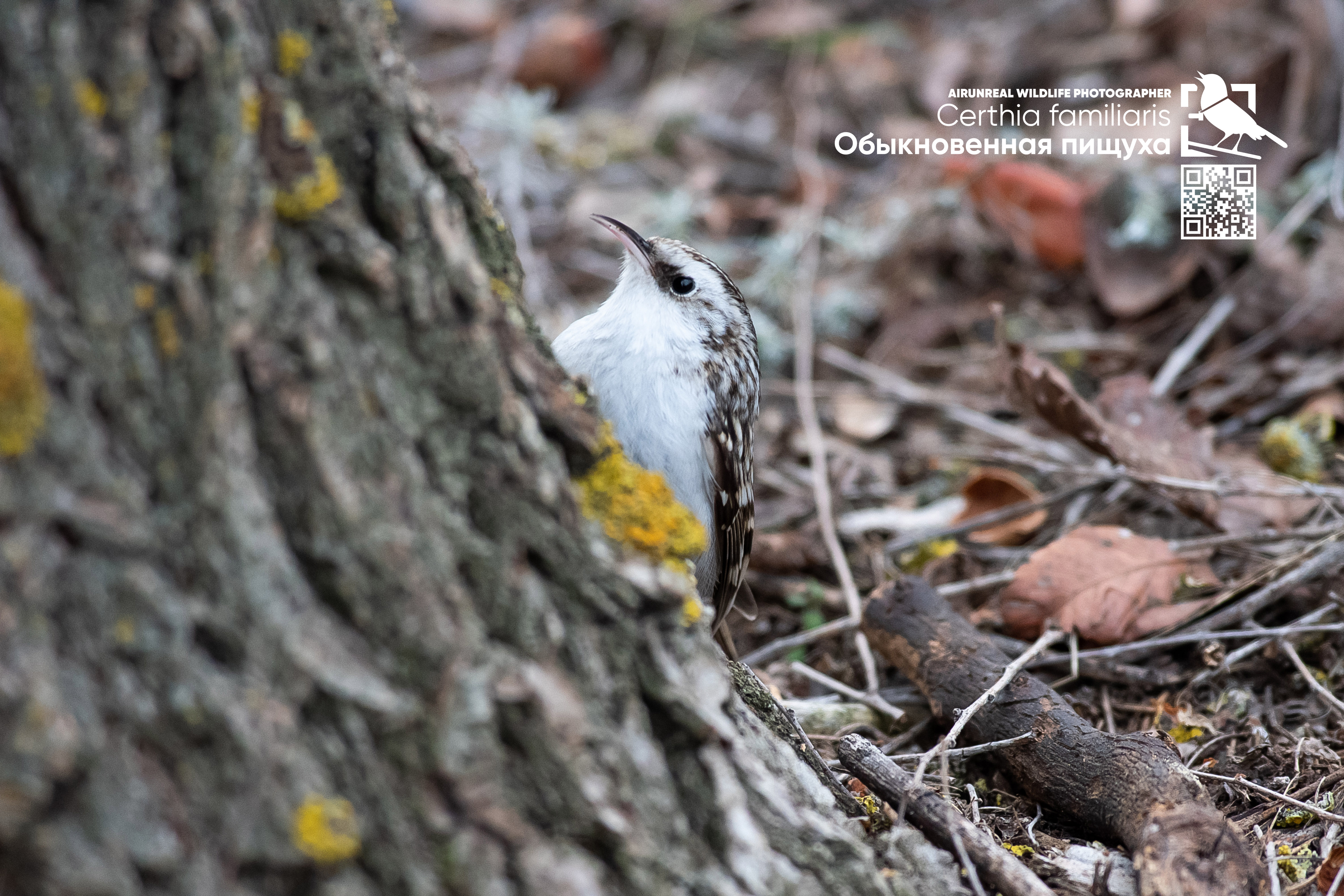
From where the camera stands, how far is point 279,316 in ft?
5.79

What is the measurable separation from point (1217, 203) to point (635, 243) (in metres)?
3.26

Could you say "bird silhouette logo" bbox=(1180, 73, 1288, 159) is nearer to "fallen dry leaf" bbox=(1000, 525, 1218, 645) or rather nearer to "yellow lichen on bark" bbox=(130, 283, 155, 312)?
"fallen dry leaf" bbox=(1000, 525, 1218, 645)

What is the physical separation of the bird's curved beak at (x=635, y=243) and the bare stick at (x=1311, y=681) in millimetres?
2355

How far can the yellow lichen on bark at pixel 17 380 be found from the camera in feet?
5.14

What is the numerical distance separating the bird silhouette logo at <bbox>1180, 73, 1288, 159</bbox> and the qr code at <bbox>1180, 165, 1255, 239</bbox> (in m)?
0.13

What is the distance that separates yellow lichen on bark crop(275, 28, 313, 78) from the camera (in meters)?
1.78

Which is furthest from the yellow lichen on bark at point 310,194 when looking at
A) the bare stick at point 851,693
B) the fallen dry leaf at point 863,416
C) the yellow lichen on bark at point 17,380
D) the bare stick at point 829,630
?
the fallen dry leaf at point 863,416

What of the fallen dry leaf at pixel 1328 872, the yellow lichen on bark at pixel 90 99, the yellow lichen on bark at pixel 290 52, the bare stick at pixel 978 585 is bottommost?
the bare stick at pixel 978 585

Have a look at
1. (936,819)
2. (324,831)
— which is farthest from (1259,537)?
(324,831)

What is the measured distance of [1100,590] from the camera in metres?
3.76

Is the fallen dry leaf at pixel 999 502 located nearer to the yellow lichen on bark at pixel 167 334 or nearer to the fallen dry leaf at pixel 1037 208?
the fallen dry leaf at pixel 1037 208

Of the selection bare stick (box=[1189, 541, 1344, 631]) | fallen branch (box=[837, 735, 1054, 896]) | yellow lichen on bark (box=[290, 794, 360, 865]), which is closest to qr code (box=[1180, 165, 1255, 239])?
bare stick (box=[1189, 541, 1344, 631])

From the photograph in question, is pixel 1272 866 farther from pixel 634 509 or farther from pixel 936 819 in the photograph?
pixel 634 509

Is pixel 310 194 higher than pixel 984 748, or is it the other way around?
pixel 310 194
